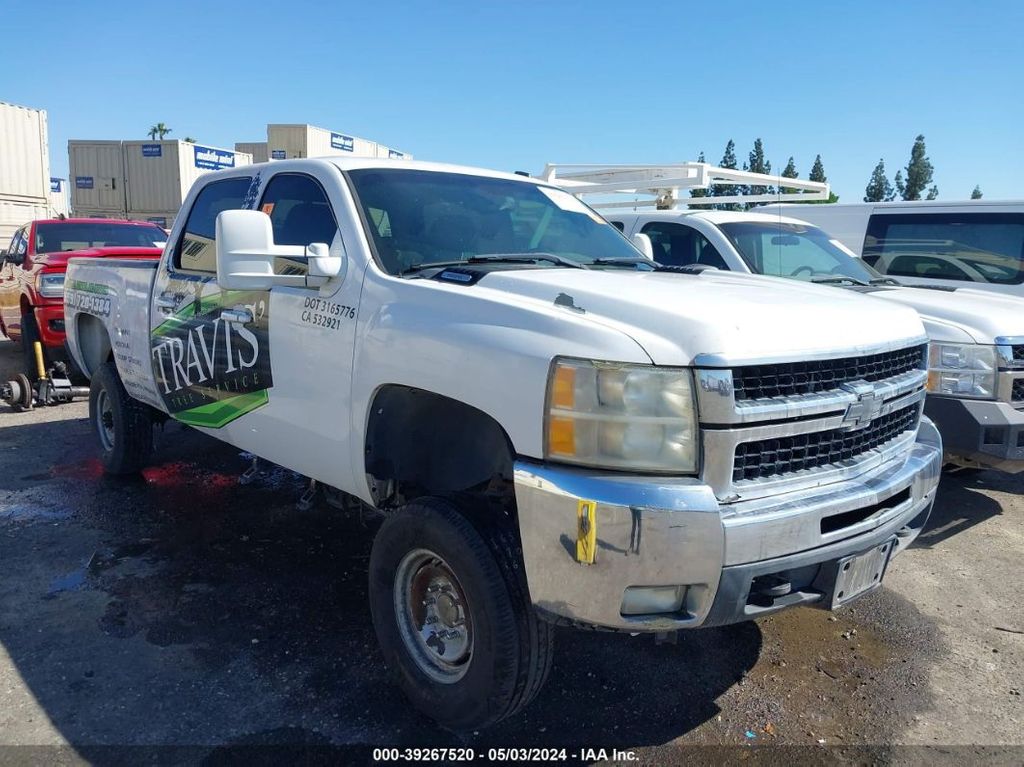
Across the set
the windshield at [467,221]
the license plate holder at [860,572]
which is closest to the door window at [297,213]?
the windshield at [467,221]

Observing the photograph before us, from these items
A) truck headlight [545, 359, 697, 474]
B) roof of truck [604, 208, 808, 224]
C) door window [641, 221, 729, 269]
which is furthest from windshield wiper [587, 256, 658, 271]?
roof of truck [604, 208, 808, 224]

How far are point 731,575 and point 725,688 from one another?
3.89ft

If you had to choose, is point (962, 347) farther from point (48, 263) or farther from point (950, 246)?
point (48, 263)

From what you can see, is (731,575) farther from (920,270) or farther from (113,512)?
(920,270)

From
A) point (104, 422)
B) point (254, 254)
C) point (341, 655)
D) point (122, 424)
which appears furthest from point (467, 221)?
point (104, 422)

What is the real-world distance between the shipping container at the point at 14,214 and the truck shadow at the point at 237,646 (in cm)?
1604

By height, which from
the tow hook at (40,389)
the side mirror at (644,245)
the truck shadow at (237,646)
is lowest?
the truck shadow at (237,646)

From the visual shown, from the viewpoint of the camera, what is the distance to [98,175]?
78.5ft

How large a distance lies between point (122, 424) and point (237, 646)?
263cm

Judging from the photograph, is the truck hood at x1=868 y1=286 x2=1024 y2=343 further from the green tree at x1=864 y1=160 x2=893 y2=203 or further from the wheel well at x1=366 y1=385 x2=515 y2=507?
the green tree at x1=864 y1=160 x2=893 y2=203

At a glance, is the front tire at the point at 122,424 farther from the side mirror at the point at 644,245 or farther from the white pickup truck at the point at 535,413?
the side mirror at the point at 644,245

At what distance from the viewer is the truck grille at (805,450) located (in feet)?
7.84

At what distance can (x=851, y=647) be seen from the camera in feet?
11.6

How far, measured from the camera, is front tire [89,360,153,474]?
5.36 metres
